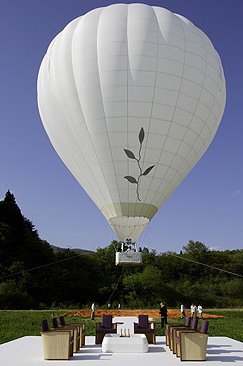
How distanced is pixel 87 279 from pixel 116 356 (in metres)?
36.0

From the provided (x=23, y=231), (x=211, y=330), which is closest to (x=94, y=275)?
(x=23, y=231)

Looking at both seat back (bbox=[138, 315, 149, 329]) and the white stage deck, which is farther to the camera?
seat back (bbox=[138, 315, 149, 329])

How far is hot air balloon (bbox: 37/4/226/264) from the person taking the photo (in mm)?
15352

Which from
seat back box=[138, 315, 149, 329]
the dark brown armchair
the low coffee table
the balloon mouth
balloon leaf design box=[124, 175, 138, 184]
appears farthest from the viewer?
the balloon mouth

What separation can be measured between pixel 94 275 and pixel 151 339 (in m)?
36.2

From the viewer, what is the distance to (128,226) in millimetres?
16406

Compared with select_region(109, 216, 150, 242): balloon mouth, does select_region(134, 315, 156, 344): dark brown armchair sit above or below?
below

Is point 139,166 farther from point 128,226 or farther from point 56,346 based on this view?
point 56,346

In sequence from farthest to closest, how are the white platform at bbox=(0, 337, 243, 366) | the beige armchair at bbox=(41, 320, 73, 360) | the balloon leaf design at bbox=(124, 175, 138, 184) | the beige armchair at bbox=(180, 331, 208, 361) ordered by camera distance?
1. the balloon leaf design at bbox=(124, 175, 138, 184)
2. the beige armchair at bbox=(41, 320, 73, 360)
3. the beige armchair at bbox=(180, 331, 208, 361)
4. the white platform at bbox=(0, 337, 243, 366)

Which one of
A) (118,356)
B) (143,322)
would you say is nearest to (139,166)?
(143,322)

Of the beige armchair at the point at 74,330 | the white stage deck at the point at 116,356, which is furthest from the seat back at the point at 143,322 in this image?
the beige armchair at the point at 74,330

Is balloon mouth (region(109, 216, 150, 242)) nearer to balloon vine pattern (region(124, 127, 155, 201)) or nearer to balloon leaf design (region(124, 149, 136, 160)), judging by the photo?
balloon vine pattern (region(124, 127, 155, 201))

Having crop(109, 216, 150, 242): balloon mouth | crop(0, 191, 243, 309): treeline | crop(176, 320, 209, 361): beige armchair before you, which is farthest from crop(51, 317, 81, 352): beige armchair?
crop(0, 191, 243, 309): treeline

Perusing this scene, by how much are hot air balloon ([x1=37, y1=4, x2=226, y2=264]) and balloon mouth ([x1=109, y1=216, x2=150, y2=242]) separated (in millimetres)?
37
